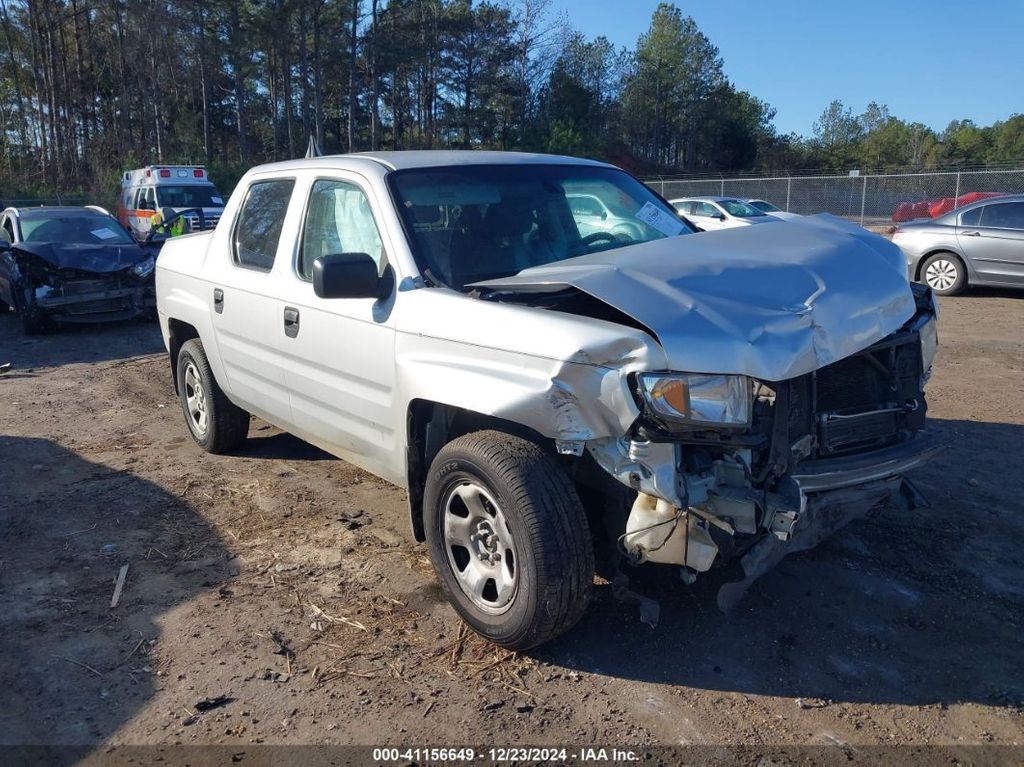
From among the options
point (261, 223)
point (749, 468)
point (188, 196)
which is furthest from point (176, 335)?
point (188, 196)

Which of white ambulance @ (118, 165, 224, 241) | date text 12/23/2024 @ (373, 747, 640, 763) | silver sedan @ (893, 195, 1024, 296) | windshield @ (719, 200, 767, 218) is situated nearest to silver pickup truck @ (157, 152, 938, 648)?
date text 12/23/2024 @ (373, 747, 640, 763)

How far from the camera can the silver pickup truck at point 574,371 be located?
2877 mm

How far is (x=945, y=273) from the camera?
41.1 feet

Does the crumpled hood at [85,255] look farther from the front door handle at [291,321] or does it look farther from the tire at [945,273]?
the tire at [945,273]

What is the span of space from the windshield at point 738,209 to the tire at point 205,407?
18.0 m

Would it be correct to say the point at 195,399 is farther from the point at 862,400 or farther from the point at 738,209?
the point at 738,209

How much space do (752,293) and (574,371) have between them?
0.79 m

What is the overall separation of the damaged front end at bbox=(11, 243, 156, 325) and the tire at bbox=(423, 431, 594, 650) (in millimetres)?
9366

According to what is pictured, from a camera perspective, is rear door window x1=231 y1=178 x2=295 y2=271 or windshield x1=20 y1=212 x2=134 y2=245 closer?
rear door window x1=231 y1=178 x2=295 y2=271

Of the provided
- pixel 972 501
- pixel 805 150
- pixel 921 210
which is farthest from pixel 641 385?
pixel 805 150

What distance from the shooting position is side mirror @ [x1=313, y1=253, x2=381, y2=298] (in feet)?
11.4

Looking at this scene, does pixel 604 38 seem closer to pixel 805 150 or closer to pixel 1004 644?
pixel 805 150

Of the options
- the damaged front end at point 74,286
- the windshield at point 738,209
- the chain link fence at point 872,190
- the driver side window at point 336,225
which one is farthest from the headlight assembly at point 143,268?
the chain link fence at point 872,190

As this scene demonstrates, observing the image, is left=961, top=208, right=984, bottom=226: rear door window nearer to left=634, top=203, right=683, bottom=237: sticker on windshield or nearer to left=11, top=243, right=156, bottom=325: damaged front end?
left=634, top=203, right=683, bottom=237: sticker on windshield
